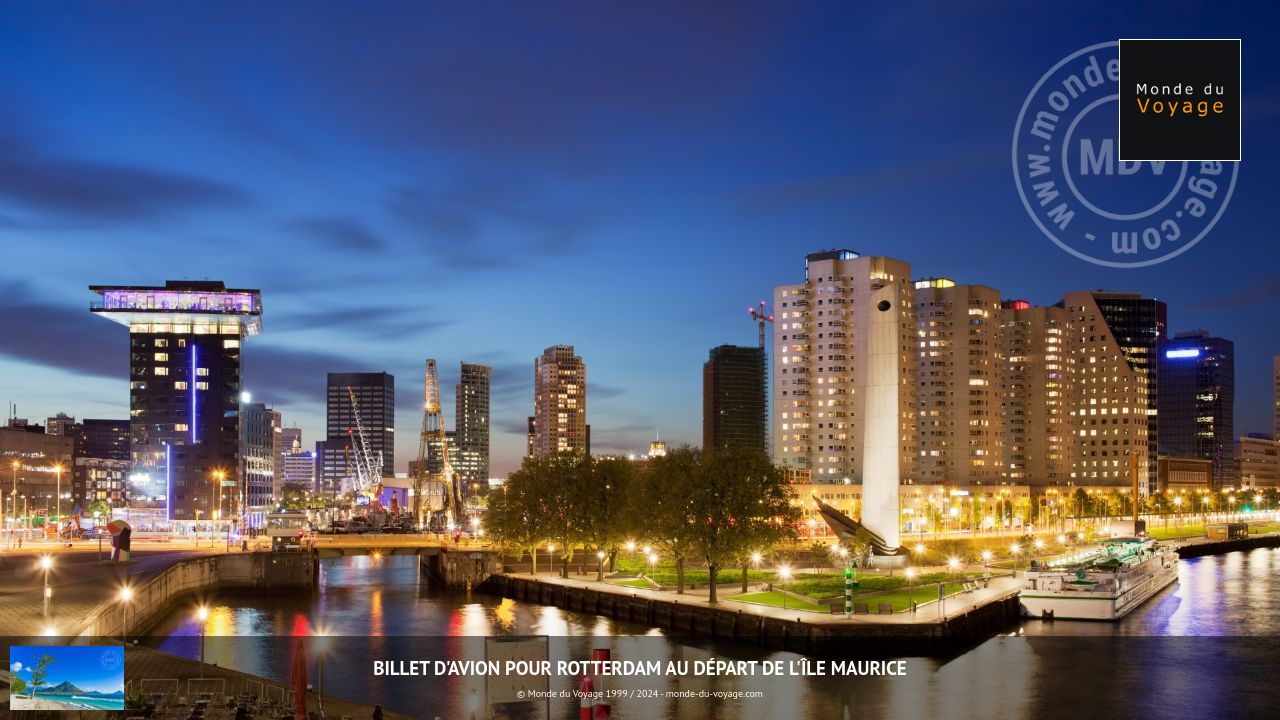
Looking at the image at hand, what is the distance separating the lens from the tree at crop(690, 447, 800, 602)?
87000 mm

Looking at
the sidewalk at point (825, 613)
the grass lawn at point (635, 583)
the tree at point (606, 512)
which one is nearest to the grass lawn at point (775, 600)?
the sidewalk at point (825, 613)

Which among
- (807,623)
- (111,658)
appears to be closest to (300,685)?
(111,658)

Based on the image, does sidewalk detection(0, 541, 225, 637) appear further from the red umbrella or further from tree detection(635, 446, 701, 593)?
tree detection(635, 446, 701, 593)

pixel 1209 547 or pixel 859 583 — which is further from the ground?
pixel 859 583

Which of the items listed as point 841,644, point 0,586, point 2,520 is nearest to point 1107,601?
point 841,644

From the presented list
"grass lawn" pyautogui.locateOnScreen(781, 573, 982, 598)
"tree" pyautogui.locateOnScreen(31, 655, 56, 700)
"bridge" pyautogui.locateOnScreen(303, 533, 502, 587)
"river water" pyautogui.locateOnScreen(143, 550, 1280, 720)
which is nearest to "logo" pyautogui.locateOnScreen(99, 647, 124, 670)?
"tree" pyautogui.locateOnScreen(31, 655, 56, 700)

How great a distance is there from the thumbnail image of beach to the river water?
1249 centimetres

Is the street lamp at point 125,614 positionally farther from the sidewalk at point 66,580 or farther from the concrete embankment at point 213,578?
the sidewalk at point 66,580

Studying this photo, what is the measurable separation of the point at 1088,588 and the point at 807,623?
35904 millimetres

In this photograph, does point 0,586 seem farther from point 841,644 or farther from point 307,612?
point 841,644

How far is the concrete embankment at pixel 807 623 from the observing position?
69.9 meters

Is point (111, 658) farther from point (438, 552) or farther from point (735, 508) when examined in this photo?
point (438, 552)

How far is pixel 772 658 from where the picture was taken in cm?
6875

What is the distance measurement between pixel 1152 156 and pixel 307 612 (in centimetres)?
7930
